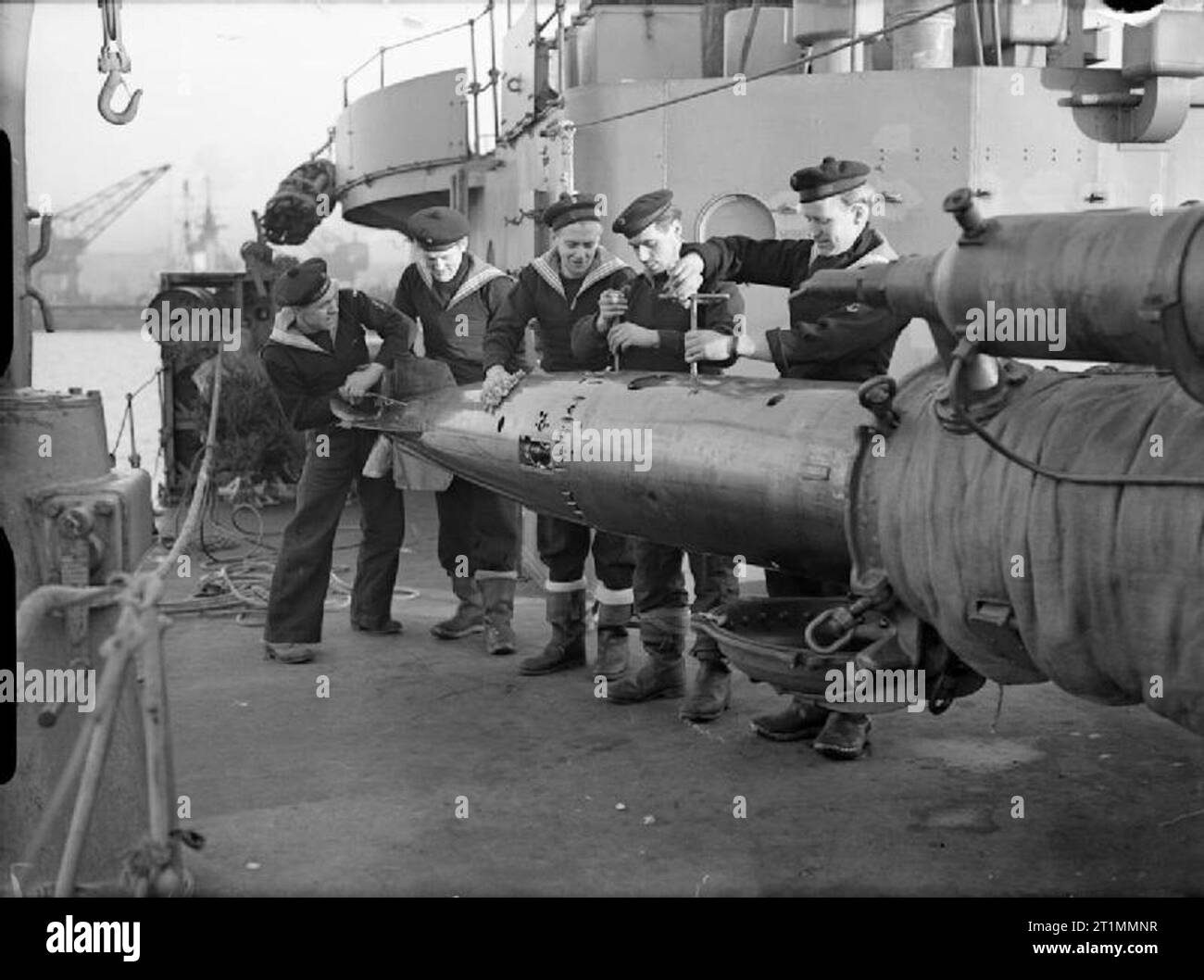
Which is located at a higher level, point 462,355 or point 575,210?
point 575,210

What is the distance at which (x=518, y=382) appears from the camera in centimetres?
617

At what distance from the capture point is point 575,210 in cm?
652

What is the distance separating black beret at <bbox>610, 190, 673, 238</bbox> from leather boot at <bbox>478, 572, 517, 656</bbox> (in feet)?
5.60

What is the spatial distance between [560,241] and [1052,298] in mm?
3446

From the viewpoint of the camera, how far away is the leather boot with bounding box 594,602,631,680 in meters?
6.34

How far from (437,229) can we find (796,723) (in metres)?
2.80

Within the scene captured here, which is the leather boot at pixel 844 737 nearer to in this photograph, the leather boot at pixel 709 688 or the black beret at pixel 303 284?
the leather boot at pixel 709 688

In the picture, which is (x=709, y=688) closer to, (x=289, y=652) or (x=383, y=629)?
(x=289, y=652)

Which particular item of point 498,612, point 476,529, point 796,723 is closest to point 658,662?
point 796,723

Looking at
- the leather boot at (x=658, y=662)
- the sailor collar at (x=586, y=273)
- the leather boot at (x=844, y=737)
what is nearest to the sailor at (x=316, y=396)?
the sailor collar at (x=586, y=273)

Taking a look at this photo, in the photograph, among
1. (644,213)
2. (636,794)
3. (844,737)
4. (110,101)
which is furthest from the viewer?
(644,213)

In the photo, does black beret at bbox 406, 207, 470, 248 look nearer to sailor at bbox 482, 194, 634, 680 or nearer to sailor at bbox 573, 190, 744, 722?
sailor at bbox 482, 194, 634, 680

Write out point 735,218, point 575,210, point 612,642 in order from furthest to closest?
Result: point 735,218 → point 575,210 → point 612,642

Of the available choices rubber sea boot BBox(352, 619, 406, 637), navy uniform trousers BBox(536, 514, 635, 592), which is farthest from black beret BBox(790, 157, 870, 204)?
A: rubber sea boot BBox(352, 619, 406, 637)
